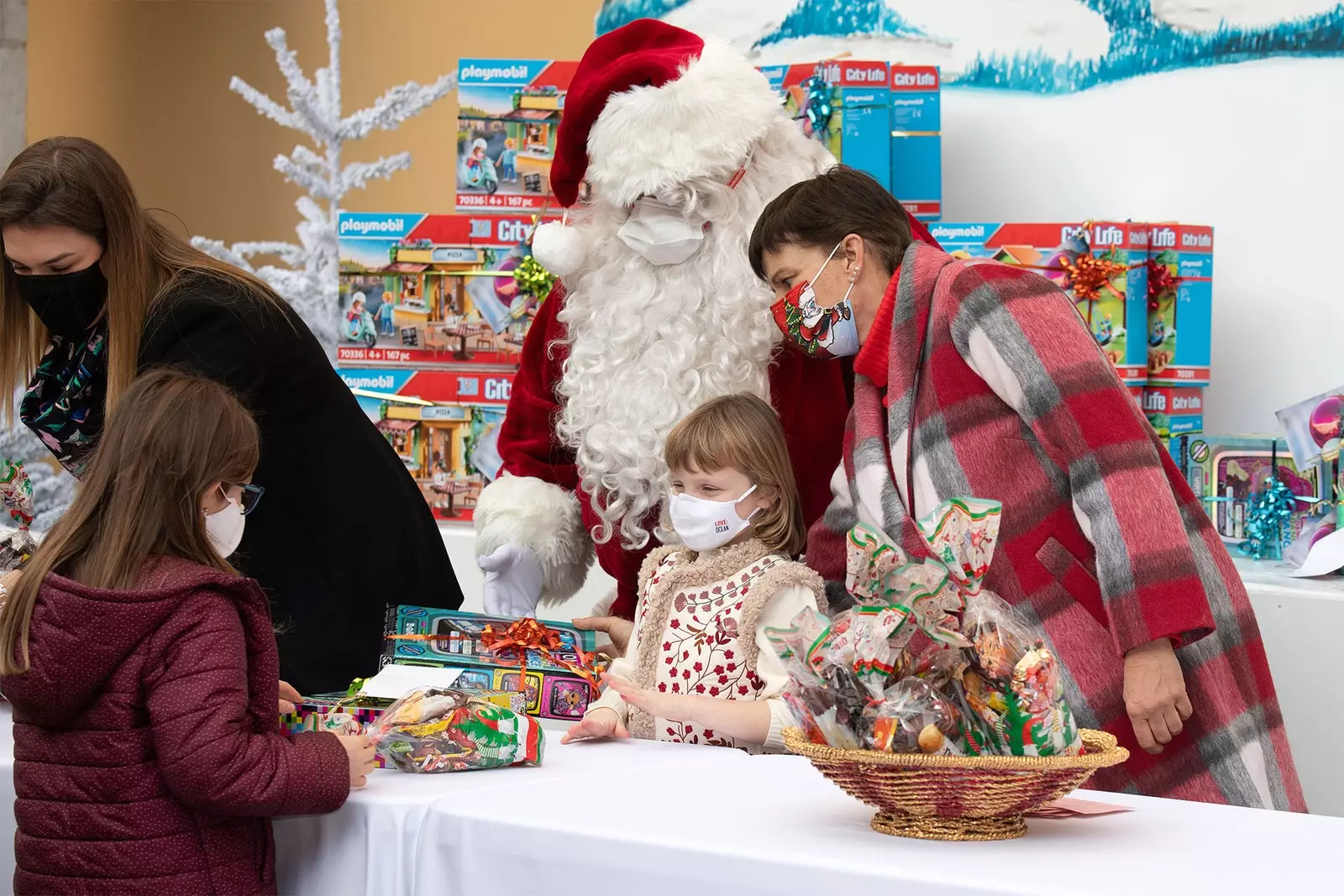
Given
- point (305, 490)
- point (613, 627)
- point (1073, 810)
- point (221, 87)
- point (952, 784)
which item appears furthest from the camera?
point (221, 87)

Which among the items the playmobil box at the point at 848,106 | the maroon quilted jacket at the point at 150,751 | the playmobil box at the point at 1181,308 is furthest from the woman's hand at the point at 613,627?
the playmobil box at the point at 1181,308

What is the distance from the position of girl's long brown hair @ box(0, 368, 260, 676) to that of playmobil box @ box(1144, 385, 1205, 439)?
240 cm

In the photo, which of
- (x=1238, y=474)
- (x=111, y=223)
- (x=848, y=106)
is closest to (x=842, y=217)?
(x=848, y=106)

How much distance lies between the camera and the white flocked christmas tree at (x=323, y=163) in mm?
4953

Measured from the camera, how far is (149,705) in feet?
5.00

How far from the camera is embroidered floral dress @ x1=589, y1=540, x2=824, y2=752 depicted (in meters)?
2.16

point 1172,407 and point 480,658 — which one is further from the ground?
point 1172,407

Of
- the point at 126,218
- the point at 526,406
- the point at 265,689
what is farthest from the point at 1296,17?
the point at 265,689

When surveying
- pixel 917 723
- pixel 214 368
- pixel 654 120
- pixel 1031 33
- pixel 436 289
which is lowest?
pixel 917 723

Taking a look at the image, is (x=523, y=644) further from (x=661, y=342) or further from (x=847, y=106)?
(x=847, y=106)

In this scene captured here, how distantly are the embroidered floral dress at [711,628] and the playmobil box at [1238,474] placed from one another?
1446mm

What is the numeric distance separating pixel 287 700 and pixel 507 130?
2080mm

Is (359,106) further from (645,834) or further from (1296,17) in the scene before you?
(645,834)

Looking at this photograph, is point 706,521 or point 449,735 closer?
point 449,735
